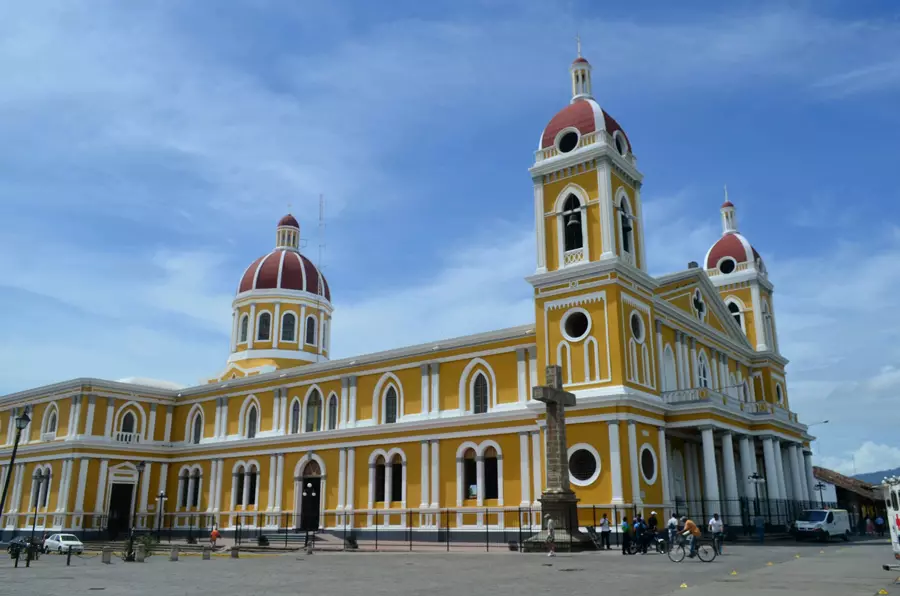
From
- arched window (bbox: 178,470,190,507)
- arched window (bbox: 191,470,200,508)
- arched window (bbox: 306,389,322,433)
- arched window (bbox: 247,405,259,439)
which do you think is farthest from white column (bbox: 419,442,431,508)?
arched window (bbox: 178,470,190,507)

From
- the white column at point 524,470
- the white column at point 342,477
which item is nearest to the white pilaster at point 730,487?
the white column at point 524,470

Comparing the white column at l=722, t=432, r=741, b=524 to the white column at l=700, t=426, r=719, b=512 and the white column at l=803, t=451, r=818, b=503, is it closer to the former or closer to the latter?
the white column at l=700, t=426, r=719, b=512

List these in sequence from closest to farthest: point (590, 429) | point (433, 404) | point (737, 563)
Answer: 1. point (737, 563)
2. point (590, 429)
3. point (433, 404)

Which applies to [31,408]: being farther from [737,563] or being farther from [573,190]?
[737,563]

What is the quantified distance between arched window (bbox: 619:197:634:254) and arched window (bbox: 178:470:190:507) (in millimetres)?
31868

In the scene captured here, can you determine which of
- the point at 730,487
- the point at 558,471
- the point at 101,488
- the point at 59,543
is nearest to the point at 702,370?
the point at 730,487

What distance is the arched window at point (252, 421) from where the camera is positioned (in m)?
46.9

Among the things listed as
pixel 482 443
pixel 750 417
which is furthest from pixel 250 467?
pixel 750 417

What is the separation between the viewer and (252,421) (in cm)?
4738

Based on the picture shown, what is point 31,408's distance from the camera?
51125 millimetres

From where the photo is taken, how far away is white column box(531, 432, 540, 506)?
33781 mm

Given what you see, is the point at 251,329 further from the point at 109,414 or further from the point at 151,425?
the point at 109,414

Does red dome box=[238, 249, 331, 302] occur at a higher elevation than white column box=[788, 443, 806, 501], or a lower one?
higher

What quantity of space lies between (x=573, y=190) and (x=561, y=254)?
9.91 feet
